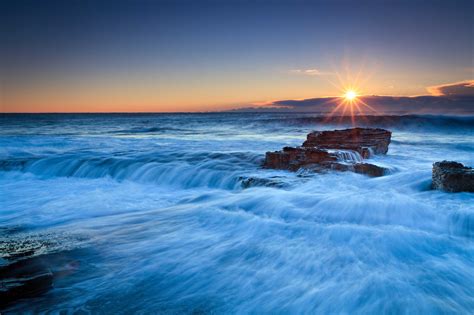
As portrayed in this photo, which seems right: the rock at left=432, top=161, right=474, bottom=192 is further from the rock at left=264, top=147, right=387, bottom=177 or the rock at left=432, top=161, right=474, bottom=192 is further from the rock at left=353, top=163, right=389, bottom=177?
the rock at left=264, top=147, right=387, bottom=177

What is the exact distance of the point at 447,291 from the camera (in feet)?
10.6

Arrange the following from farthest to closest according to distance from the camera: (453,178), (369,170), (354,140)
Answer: (354,140)
(369,170)
(453,178)

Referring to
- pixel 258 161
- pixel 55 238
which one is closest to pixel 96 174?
pixel 258 161

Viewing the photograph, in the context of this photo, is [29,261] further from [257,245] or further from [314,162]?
[314,162]

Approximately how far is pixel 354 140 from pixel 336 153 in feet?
8.28

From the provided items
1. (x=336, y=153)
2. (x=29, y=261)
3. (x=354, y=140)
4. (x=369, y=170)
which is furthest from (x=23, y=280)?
(x=354, y=140)

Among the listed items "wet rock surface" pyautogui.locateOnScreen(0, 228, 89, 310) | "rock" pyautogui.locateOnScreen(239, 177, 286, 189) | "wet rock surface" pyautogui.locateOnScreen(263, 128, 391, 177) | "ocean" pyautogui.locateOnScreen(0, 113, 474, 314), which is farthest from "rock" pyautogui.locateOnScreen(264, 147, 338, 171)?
"wet rock surface" pyautogui.locateOnScreen(0, 228, 89, 310)

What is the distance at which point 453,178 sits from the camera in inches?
221

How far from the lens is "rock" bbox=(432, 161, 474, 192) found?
18.1ft

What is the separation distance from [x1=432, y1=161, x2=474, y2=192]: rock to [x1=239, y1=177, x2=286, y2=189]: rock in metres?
2.83

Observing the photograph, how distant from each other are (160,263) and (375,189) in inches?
177

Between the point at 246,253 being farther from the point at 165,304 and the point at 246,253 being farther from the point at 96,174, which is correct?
the point at 96,174

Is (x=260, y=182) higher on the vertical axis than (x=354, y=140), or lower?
lower

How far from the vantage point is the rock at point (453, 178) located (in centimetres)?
552
